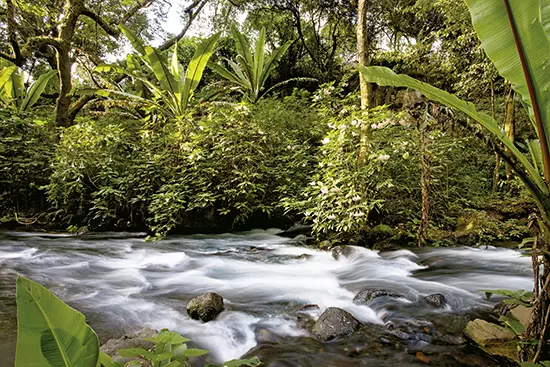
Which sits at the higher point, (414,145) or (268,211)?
(414,145)

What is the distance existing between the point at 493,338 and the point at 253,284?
78.2 inches

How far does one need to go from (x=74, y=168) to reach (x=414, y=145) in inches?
207

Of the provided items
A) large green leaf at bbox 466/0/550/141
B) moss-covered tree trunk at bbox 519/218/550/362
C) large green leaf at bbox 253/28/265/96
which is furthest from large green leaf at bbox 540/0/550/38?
large green leaf at bbox 253/28/265/96

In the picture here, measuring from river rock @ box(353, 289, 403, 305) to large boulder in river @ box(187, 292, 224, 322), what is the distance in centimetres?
110

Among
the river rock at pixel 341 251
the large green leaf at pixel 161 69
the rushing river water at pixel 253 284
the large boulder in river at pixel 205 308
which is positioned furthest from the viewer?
the large green leaf at pixel 161 69

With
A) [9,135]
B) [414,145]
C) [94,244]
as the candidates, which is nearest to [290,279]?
[414,145]

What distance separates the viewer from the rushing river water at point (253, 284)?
2.10 m

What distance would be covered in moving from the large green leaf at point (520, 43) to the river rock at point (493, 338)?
3.65 ft

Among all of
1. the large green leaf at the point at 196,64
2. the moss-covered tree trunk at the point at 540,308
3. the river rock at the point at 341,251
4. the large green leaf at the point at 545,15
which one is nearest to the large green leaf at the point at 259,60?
the large green leaf at the point at 196,64

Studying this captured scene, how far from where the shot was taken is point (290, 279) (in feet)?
10.9

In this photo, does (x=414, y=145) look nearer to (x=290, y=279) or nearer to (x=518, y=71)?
(x=290, y=279)

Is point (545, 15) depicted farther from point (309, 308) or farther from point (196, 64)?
point (196, 64)

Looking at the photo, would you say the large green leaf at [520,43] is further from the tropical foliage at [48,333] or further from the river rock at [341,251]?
the river rock at [341,251]

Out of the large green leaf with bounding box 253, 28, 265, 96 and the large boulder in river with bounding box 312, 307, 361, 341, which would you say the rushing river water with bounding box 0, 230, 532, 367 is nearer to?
the large boulder in river with bounding box 312, 307, 361, 341
